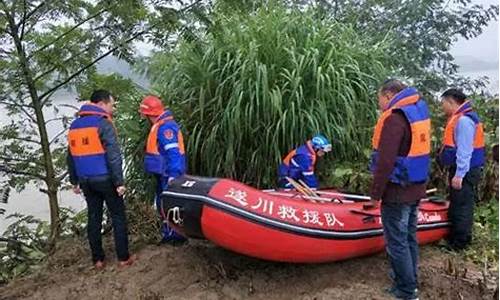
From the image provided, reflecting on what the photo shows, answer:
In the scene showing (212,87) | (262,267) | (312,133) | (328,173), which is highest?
(212,87)

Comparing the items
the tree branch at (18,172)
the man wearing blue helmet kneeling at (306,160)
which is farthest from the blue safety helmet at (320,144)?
the tree branch at (18,172)

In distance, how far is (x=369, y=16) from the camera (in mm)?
8031

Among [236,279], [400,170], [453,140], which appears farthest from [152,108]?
[453,140]

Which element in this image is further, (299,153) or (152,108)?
(299,153)

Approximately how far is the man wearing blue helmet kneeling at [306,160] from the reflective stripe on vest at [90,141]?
57.8 inches

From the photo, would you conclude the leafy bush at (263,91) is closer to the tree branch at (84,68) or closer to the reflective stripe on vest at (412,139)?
the tree branch at (84,68)

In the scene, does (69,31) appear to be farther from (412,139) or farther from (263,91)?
(412,139)

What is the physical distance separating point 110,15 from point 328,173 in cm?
239

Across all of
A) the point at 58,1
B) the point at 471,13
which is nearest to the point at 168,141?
the point at 58,1

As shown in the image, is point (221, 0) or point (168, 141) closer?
point (168, 141)

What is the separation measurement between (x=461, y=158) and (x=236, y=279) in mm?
1815

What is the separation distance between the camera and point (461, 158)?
438 cm

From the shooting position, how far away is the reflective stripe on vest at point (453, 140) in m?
4.43

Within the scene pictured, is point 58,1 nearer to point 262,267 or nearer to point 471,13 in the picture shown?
point 262,267
